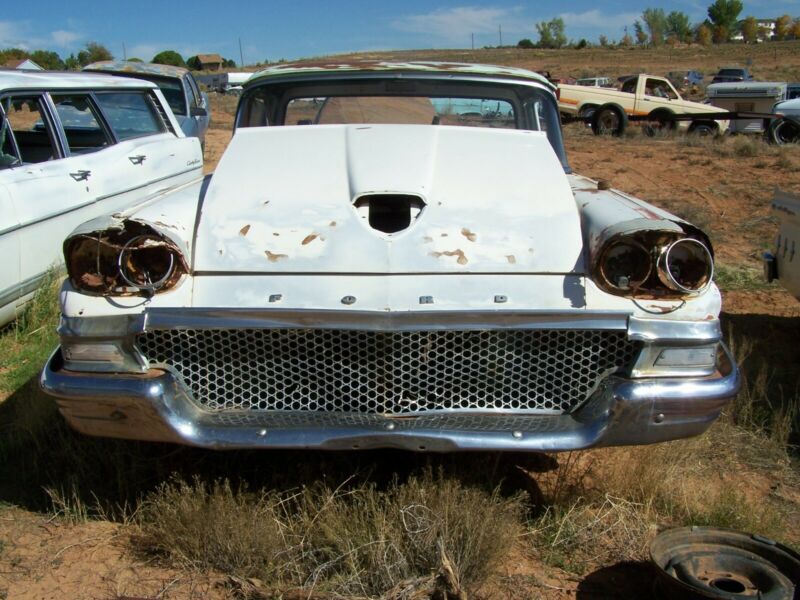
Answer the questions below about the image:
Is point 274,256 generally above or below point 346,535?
above

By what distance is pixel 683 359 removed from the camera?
2.59 metres

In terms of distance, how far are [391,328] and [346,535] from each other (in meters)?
0.72

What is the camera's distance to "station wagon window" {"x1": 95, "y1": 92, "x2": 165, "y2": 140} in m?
6.28

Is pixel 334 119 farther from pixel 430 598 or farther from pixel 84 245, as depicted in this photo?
pixel 430 598

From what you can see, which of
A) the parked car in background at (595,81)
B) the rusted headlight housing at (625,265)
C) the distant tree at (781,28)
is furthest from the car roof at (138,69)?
the distant tree at (781,28)

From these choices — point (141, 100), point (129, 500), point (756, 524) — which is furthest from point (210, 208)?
point (141, 100)

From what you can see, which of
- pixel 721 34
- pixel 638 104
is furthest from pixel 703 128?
pixel 721 34

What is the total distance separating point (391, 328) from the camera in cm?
248

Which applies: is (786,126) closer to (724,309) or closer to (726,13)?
(724,309)

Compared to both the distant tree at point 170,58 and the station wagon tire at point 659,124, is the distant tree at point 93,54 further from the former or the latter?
the station wagon tire at point 659,124

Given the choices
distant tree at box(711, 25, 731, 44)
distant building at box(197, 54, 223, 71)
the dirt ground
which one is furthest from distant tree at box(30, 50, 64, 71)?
distant tree at box(711, 25, 731, 44)

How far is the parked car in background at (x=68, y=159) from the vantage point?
4605 millimetres

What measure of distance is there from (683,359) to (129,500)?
2.15 m

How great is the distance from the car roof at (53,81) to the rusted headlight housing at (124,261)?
2.90 m
